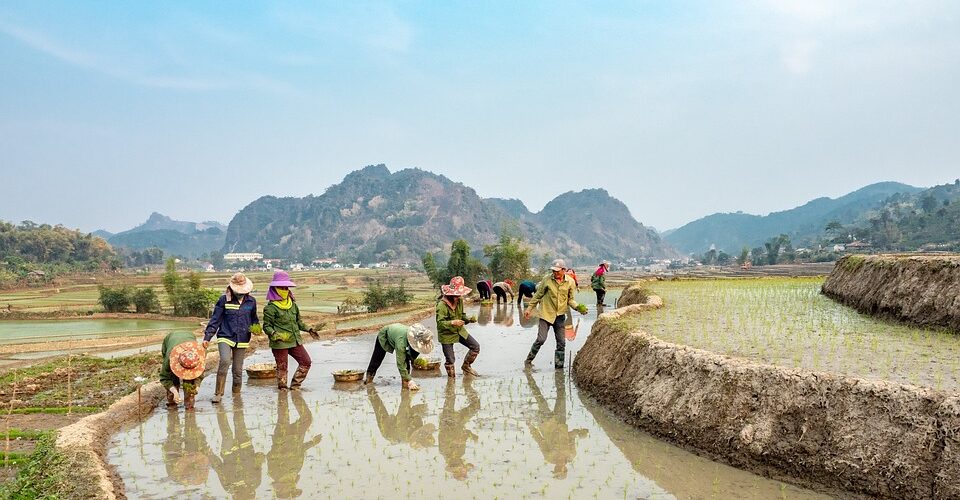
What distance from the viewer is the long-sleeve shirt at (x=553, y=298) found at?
11492 mm

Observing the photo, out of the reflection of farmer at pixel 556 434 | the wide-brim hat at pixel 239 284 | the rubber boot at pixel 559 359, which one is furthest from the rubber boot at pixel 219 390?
the rubber boot at pixel 559 359

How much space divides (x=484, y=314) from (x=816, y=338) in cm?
1424

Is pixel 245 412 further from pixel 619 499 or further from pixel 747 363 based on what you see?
pixel 747 363

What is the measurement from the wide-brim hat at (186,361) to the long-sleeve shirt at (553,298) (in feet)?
18.4

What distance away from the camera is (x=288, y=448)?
7555 mm

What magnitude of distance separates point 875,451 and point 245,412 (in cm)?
787

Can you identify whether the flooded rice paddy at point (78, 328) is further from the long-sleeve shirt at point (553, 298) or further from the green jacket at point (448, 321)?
the long-sleeve shirt at point (553, 298)

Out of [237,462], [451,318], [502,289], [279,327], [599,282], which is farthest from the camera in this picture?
[502,289]

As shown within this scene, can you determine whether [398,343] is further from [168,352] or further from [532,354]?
[168,352]

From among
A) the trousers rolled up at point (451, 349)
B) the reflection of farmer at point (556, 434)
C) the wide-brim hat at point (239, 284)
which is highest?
the wide-brim hat at point (239, 284)

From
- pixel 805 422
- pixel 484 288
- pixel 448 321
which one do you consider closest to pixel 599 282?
pixel 484 288

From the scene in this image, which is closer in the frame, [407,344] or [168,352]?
[168,352]

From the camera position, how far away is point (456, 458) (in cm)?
712

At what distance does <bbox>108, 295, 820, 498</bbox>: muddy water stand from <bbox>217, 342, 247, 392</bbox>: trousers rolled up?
0.29m
